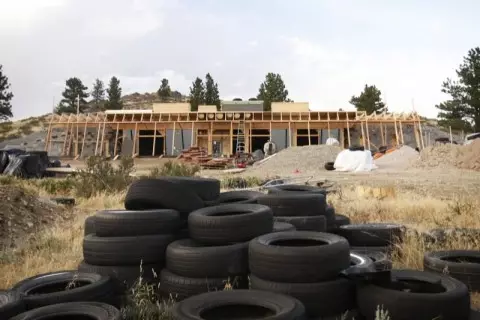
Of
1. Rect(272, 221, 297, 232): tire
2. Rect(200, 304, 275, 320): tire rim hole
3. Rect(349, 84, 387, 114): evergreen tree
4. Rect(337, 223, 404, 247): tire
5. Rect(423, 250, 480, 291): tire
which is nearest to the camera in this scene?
Rect(200, 304, 275, 320): tire rim hole

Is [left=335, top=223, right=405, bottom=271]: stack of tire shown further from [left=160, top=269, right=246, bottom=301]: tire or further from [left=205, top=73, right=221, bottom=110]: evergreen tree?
[left=205, top=73, right=221, bottom=110]: evergreen tree

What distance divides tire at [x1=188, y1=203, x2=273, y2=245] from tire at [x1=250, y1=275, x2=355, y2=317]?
898mm

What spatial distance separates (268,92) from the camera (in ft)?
222

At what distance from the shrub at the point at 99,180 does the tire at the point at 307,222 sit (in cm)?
925

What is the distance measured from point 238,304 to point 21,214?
798 cm

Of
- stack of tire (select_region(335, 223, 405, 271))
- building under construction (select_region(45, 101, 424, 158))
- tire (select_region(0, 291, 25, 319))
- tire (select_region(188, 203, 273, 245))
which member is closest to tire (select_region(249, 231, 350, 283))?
tire (select_region(188, 203, 273, 245))

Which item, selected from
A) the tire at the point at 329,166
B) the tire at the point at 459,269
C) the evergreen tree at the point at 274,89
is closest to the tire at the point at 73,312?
the tire at the point at 459,269

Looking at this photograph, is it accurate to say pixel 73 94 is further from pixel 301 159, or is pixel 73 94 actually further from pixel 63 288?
pixel 63 288

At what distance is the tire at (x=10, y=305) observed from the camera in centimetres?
378

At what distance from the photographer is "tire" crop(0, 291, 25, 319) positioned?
3781mm

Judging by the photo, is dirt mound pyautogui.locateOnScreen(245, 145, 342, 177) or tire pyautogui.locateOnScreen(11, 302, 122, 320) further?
dirt mound pyautogui.locateOnScreen(245, 145, 342, 177)

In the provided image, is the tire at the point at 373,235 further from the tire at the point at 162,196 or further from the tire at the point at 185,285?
the tire at the point at 185,285

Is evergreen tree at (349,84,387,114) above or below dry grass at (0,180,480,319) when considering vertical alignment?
above

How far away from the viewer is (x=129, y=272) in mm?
5348
